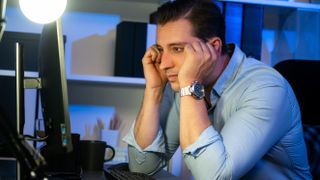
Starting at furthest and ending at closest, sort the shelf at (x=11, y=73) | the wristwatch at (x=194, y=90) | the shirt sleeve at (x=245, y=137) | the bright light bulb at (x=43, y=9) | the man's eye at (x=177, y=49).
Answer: the shelf at (x=11, y=73) < the man's eye at (x=177, y=49) < the wristwatch at (x=194, y=90) < the shirt sleeve at (x=245, y=137) < the bright light bulb at (x=43, y=9)

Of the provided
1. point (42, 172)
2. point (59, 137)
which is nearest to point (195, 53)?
point (59, 137)

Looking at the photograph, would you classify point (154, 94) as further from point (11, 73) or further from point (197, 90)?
point (11, 73)

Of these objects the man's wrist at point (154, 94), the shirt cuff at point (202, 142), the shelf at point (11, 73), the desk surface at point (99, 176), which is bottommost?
the desk surface at point (99, 176)

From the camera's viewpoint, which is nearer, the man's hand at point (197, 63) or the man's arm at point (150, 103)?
the man's hand at point (197, 63)

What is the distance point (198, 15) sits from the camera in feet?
4.94

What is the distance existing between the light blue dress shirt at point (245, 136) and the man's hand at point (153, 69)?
0.16 meters

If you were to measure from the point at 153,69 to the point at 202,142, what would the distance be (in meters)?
0.53

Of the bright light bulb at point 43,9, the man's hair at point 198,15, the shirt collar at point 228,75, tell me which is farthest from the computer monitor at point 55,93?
the shirt collar at point 228,75

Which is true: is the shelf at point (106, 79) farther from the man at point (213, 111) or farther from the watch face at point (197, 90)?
the watch face at point (197, 90)

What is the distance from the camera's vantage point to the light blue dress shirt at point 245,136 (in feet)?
4.16

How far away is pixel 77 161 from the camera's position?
156cm

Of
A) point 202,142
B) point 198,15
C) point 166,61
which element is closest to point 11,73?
point 166,61

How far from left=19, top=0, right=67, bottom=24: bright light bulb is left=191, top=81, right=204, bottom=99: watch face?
1.96 feet

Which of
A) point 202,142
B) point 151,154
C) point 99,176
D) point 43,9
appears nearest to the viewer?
point 43,9
